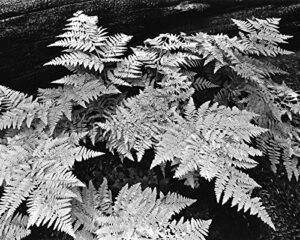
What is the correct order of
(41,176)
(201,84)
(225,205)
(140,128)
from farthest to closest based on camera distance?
(201,84) < (225,205) < (140,128) < (41,176)

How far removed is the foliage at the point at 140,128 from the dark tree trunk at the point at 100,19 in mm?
227

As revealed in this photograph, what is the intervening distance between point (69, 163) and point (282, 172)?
273 cm

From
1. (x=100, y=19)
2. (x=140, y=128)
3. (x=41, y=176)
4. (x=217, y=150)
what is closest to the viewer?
(x=41, y=176)

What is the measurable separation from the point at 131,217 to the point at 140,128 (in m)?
1.00

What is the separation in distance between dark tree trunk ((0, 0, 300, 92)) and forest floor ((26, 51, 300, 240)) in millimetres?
1362

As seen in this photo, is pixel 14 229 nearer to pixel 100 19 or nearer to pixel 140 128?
pixel 140 128

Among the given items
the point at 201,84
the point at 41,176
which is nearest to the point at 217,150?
the point at 201,84

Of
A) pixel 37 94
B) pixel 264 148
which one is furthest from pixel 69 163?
pixel 264 148

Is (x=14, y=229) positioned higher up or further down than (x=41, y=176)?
further down

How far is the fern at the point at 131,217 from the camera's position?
3494 mm

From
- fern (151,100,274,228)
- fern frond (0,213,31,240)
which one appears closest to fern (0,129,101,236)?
fern frond (0,213,31,240)

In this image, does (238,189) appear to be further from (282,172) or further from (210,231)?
(282,172)

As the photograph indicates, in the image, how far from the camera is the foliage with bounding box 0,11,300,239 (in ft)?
11.5

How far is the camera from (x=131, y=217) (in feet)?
11.8
